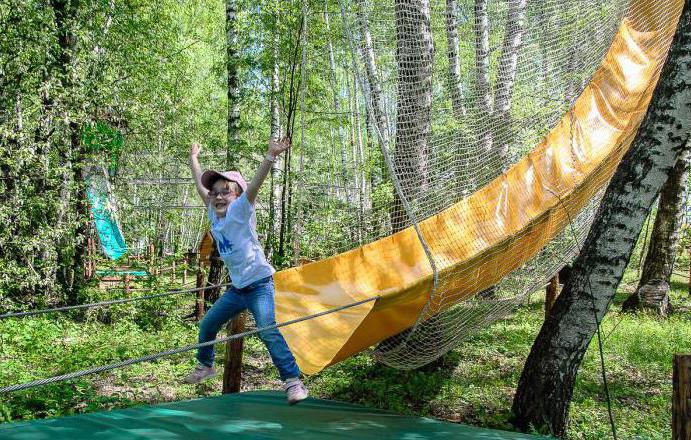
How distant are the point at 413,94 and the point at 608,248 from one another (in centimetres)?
130

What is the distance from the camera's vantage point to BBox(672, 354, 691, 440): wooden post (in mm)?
2129

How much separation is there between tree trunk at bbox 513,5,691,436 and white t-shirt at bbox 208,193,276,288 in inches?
57.4

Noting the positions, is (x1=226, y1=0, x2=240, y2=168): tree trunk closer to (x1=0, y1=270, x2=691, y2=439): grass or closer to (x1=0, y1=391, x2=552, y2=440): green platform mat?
(x1=0, y1=270, x2=691, y2=439): grass

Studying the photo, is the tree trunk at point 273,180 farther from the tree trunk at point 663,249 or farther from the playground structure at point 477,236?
the tree trunk at point 663,249

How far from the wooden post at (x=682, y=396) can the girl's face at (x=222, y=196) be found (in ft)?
6.18

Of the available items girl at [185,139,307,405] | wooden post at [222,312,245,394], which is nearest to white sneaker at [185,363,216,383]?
girl at [185,139,307,405]

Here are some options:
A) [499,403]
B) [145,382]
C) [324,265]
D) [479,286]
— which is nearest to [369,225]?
[324,265]

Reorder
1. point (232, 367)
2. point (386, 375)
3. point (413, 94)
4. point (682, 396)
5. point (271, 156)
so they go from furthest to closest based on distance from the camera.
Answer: point (386, 375) < point (232, 367) < point (413, 94) < point (271, 156) < point (682, 396)

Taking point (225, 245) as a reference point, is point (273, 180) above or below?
above

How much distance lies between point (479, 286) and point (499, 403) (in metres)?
0.98

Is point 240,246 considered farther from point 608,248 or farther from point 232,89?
point 232,89

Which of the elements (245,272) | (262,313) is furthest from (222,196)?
(262,313)

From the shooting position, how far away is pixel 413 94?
3.53 meters

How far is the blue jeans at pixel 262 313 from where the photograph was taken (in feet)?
9.09
